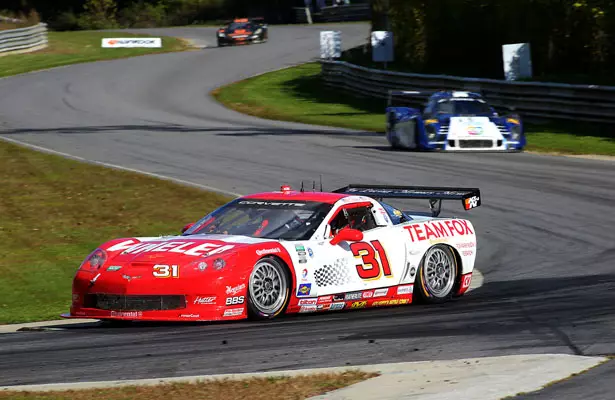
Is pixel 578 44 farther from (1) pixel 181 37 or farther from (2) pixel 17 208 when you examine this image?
(1) pixel 181 37

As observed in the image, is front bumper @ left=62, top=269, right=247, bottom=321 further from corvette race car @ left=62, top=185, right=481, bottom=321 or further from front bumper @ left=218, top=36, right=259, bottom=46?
front bumper @ left=218, top=36, right=259, bottom=46

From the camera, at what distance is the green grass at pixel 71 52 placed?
50.3 meters

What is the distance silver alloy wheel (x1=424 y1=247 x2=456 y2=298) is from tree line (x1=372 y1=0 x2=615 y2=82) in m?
20.3

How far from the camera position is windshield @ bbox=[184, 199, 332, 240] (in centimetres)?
1042

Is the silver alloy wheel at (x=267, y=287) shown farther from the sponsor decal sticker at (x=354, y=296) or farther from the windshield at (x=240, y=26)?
the windshield at (x=240, y=26)

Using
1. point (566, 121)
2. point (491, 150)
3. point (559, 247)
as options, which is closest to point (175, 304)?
point (559, 247)

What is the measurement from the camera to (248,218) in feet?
35.2

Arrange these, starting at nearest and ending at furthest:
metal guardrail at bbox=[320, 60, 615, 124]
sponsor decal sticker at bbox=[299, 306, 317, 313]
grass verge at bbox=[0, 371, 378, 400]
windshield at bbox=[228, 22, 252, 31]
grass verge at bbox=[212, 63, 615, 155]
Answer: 1. grass verge at bbox=[0, 371, 378, 400]
2. sponsor decal sticker at bbox=[299, 306, 317, 313]
3. grass verge at bbox=[212, 63, 615, 155]
4. metal guardrail at bbox=[320, 60, 615, 124]
5. windshield at bbox=[228, 22, 252, 31]

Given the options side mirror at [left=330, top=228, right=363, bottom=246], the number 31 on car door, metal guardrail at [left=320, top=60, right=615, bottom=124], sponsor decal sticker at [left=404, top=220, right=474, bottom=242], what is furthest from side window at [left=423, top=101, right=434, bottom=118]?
side mirror at [left=330, top=228, right=363, bottom=246]

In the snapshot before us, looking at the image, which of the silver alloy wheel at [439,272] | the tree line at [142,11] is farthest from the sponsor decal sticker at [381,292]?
the tree line at [142,11]

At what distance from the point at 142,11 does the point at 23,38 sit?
3082 cm

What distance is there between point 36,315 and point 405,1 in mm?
31289

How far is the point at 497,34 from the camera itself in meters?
37.8

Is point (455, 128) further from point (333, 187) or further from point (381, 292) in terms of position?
point (381, 292)
